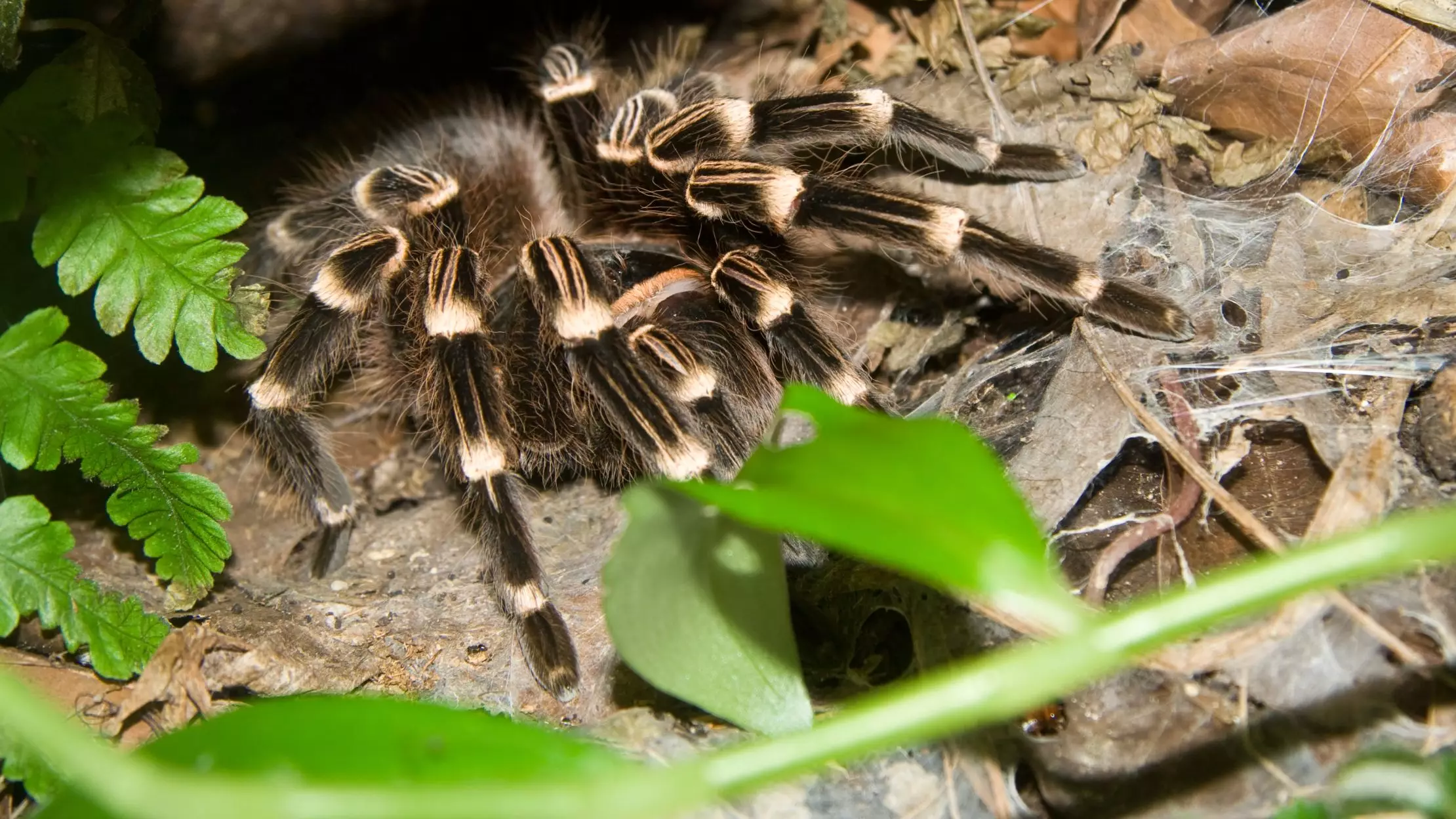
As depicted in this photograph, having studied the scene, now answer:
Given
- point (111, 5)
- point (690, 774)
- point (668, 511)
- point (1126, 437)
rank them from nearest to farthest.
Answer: point (690, 774) < point (668, 511) < point (1126, 437) < point (111, 5)

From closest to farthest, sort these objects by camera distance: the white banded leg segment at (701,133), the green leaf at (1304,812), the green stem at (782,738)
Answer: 1. the green stem at (782,738)
2. the green leaf at (1304,812)
3. the white banded leg segment at (701,133)

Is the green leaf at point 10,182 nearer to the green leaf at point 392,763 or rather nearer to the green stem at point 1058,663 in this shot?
the green leaf at point 392,763

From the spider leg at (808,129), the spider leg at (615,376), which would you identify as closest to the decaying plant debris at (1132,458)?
the spider leg at (808,129)

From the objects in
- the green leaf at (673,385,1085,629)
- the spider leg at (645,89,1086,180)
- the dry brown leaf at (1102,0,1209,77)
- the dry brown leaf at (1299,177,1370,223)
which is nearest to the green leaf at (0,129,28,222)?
the spider leg at (645,89,1086,180)

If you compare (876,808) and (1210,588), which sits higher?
(1210,588)

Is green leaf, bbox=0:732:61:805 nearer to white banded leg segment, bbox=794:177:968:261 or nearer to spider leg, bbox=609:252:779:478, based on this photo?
spider leg, bbox=609:252:779:478

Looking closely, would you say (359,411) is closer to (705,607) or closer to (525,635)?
(525,635)

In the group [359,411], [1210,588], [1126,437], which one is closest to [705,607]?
Result: [1210,588]
